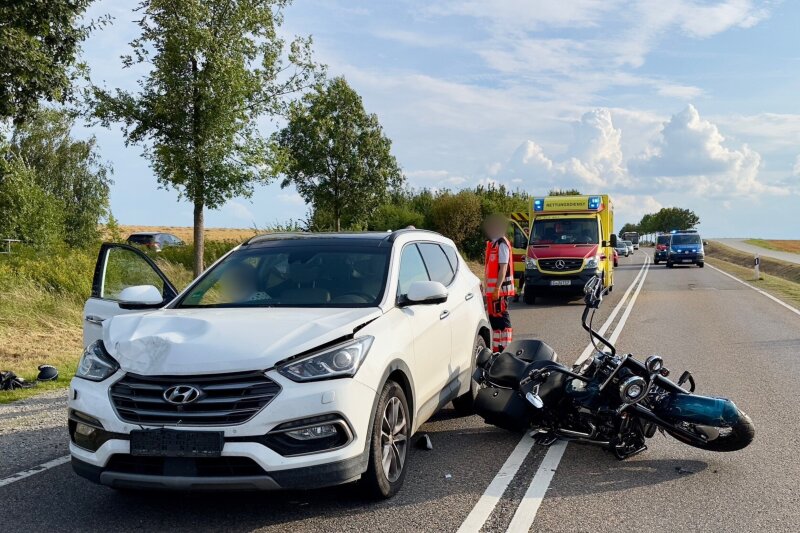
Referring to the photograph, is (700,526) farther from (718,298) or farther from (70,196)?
(70,196)

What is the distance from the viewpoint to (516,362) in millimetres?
6012

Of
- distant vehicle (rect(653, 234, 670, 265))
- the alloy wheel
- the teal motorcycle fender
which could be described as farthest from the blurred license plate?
distant vehicle (rect(653, 234, 670, 265))

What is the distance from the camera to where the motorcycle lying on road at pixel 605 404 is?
5.26 meters

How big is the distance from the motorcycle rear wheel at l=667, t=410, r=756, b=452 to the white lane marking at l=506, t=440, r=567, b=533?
0.87m

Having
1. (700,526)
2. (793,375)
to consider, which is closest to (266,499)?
(700,526)

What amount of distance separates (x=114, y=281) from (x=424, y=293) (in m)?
2.91

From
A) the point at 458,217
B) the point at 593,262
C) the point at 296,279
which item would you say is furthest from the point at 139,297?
the point at 458,217

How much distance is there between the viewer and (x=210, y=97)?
601 inches

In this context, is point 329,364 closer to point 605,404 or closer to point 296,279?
point 296,279

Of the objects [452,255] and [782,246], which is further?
[782,246]

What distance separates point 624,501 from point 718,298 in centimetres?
1796

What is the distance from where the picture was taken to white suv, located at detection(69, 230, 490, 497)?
3816mm

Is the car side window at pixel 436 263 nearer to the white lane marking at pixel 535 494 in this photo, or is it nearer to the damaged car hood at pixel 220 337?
the damaged car hood at pixel 220 337

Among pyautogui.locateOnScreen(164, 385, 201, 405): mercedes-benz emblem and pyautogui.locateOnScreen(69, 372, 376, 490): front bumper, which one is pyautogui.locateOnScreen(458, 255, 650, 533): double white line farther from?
pyautogui.locateOnScreen(164, 385, 201, 405): mercedes-benz emblem
